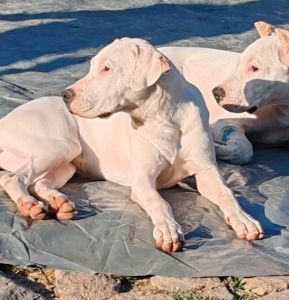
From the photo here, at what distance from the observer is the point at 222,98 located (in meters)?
5.74

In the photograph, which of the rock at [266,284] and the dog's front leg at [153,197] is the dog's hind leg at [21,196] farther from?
the rock at [266,284]

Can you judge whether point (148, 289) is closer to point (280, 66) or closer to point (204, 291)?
point (204, 291)

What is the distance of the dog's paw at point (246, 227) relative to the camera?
4.65 meters

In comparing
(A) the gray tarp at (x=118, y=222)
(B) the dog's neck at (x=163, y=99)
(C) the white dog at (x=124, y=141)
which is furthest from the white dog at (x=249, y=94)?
(B) the dog's neck at (x=163, y=99)

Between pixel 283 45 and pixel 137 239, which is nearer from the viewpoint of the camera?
pixel 137 239

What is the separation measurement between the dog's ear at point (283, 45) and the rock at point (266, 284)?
177cm

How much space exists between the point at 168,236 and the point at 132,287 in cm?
30

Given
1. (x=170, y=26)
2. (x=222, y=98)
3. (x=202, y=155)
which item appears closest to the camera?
(x=202, y=155)

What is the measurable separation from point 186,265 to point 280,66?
6.06 feet

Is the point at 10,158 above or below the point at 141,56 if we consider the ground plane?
below

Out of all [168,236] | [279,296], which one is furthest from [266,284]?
[168,236]

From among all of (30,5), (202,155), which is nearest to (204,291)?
(202,155)

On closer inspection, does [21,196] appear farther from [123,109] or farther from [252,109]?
[252,109]

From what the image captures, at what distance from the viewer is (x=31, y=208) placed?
4.77 meters
